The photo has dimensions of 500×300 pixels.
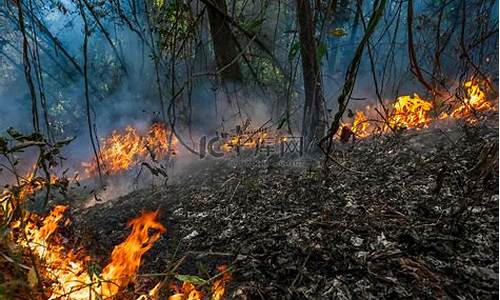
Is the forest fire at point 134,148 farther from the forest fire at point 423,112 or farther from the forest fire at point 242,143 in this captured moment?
the forest fire at point 423,112

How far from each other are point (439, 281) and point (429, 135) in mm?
2571

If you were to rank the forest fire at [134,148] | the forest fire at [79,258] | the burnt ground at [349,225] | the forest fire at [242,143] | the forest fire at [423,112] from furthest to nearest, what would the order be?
the forest fire at [134,148] < the forest fire at [242,143] < the forest fire at [423,112] < the forest fire at [79,258] < the burnt ground at [349,225]

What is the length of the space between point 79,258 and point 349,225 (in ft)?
6.83

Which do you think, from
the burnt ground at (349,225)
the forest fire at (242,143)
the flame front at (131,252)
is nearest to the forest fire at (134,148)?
the forest fire at (242,143)

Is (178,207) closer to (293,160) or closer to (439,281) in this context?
(293,160)

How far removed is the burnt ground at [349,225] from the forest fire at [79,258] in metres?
0.11

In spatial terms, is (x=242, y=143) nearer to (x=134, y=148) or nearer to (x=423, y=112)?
(x=423, y=112)

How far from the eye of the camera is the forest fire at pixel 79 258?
7.16 feet

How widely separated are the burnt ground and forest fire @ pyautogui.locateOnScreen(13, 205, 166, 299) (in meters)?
0.11

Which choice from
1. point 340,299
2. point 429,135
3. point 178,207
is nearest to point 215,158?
point 178,207

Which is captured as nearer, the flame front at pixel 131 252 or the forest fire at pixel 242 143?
the flame front at pixel 131 252

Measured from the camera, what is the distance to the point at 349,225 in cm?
230

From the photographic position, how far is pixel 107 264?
8.75ft

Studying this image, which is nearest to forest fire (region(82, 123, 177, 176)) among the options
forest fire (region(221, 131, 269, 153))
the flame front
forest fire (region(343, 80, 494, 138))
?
forest fire (region(221, 131, 269, 153))
